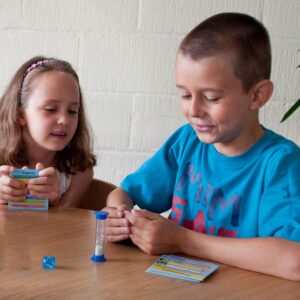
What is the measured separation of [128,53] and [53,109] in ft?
2.44

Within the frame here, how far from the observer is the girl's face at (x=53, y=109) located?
1.84m

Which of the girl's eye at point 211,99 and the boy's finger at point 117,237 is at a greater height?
the girl's eye at point 211,99

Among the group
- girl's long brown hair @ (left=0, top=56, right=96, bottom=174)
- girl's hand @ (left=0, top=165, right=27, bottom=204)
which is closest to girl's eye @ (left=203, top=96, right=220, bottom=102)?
girl's hand @ (left=0, top=165, right=27, bottom=204)

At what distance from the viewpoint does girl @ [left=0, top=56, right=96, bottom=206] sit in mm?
1846

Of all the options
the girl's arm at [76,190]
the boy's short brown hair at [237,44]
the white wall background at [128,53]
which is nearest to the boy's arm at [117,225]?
the boy's short brown hair at [237,44]

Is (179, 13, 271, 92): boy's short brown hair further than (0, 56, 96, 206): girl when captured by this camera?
No

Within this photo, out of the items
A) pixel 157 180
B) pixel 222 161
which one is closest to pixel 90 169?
pixel 157 180

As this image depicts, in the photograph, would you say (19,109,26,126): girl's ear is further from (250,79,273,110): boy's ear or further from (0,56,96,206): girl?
(250,79,273,110): boy's ear

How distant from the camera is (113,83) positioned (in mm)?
2523

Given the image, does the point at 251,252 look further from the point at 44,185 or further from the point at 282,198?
the point at 44,185

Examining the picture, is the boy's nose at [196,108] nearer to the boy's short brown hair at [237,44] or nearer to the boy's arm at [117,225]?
the boy's short brown hair at [237,44]

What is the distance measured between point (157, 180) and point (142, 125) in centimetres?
101

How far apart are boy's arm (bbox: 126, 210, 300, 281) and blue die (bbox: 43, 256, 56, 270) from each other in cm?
21

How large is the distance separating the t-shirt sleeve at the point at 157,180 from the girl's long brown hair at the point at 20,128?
1.54 ft
